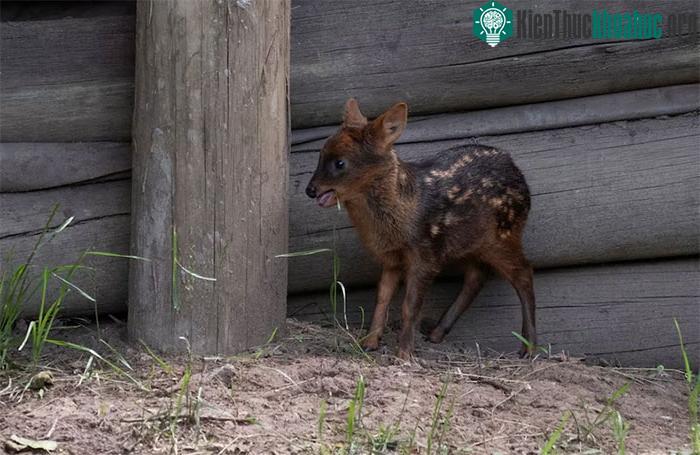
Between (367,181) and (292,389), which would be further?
(367,181)

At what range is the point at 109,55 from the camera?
5922 mm

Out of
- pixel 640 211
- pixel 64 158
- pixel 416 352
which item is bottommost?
pixel 416 352

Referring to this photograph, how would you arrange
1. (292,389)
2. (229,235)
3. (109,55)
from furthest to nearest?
(109,55) < (229,235) < (292,389)

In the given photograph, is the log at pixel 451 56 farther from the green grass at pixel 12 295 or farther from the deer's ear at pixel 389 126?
the green grass at pixel 12 295

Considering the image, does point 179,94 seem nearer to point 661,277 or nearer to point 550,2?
point 550,2

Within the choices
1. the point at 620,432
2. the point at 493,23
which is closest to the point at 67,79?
the point at 493,23

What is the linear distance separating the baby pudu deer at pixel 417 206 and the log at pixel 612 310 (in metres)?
0.25

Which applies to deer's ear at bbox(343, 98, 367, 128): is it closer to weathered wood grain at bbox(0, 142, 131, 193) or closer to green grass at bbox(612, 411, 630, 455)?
weathered wood grain at bbox(0, 142, 131, 193)

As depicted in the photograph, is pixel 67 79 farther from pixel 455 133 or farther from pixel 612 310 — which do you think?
pixel 612 310

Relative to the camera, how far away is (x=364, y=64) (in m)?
6.08

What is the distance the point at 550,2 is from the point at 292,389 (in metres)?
2.73

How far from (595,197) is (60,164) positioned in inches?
121

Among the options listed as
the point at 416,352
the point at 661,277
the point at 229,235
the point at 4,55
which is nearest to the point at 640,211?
the point at 661,277

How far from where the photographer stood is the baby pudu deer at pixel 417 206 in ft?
19.1
